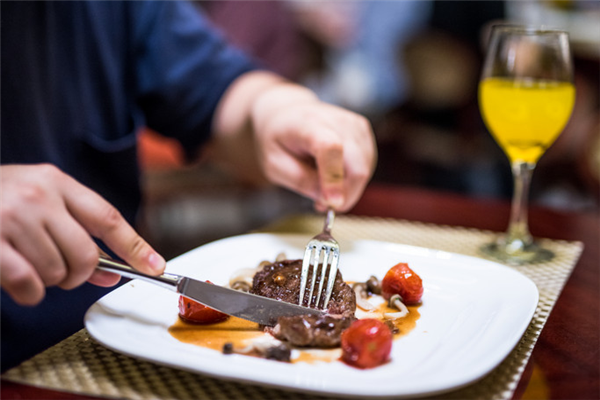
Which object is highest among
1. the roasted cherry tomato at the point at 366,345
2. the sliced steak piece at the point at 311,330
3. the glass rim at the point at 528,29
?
the glass rim at the point at 528,29

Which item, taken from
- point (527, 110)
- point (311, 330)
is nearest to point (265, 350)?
point (311, 330)

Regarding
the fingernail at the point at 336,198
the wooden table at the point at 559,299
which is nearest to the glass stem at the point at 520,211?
the wooden table at the point at 559,299

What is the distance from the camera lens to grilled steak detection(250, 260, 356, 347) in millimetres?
785

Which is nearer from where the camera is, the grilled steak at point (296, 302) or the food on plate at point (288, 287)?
the grilled steak at point (296, 302)

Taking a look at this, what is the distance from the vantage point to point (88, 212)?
2.53 feet

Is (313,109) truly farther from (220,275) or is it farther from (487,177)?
(487,177)

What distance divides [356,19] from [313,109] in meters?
4.58

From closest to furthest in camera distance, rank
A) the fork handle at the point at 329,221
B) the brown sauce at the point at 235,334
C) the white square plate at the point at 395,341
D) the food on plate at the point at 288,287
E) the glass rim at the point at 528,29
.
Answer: the white square plate at the point at 395,341 → the brown sauce at the point at 235,334 → the food on plate at the point at 288,287 → the fork handle at the point at 329,221 → the glass rim at the point at 528,29

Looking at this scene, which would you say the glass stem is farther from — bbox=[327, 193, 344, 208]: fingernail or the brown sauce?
the brown sauce

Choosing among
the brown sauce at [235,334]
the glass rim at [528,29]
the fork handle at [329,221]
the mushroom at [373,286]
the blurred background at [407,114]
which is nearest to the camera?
the brown sauce at [235,334]

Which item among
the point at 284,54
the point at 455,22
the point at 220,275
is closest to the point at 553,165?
the point at 455,22

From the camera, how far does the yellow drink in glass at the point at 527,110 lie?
132cm

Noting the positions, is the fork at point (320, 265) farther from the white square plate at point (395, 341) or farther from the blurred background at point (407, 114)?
the blurred background at point (407, 114)

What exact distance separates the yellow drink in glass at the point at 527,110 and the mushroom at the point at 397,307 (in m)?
0.61
